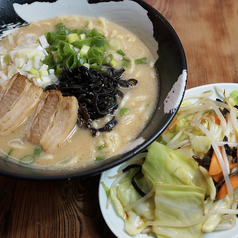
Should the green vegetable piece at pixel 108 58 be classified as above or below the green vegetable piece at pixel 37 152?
above

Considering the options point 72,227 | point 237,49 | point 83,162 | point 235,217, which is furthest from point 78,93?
point 237,49

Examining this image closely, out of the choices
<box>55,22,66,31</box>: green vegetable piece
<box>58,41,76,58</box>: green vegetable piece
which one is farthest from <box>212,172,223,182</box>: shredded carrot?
<box>55,22,66,31</box>: green vegetable piece

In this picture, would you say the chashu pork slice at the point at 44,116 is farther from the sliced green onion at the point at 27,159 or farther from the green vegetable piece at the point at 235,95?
the green vegetable piece at the point at 235,95

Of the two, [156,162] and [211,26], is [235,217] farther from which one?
[211,26]

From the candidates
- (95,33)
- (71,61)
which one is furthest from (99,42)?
(71,61)

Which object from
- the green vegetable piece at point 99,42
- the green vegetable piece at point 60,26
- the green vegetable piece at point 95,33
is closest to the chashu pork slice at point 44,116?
the green vegetable piece at point 99,42

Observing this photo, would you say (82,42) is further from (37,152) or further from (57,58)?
(37,152)
